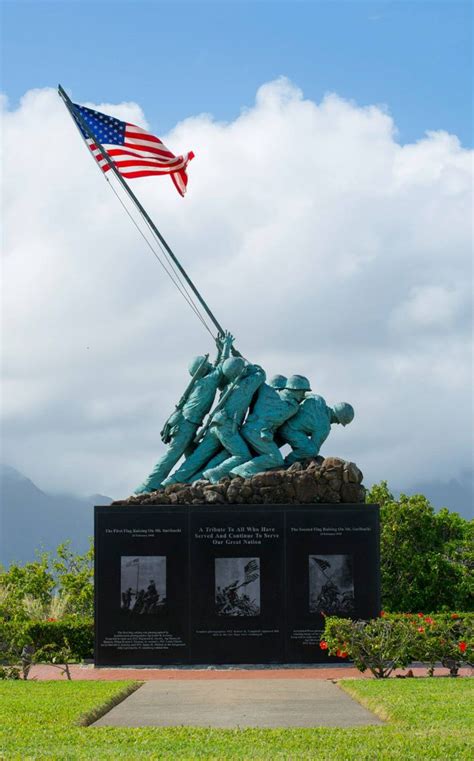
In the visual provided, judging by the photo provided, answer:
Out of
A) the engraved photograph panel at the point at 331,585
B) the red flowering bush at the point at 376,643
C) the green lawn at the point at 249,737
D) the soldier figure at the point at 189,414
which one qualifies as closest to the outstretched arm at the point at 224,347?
the soldier figure at the point at 189,414

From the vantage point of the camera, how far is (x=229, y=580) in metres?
17.7

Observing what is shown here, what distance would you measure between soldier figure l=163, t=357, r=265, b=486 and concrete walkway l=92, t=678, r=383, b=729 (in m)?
4.38

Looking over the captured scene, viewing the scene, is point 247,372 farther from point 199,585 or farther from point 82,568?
point 82,568

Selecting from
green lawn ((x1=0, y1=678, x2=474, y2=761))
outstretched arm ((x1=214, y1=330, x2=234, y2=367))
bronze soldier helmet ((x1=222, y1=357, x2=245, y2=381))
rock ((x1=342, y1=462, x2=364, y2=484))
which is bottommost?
green lawn ((x1=0, y1=678, x2=474, y2=761))

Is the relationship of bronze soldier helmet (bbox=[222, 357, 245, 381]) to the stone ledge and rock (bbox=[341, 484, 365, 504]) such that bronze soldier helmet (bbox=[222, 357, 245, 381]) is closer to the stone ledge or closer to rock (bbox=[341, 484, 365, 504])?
the stone ledge

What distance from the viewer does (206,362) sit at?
65.1 feet

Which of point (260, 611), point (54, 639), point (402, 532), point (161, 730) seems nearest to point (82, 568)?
point (402, 532)

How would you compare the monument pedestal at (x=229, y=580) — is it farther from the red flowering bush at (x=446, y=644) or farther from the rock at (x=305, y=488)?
the red flowering bush at (x=446, y=644)

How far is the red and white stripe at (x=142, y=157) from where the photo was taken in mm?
19984

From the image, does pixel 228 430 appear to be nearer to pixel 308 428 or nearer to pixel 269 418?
pixel 269 418

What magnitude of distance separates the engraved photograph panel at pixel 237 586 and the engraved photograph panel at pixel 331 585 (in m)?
0.88

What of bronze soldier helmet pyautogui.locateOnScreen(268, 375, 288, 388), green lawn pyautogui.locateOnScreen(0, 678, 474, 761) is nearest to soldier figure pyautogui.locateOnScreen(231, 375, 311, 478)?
bronze soldier helmet pyautogui.locateOnScreen(268, 375, 288, 388)

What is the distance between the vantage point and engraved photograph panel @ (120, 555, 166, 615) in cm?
1775

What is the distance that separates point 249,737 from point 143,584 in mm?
8098
